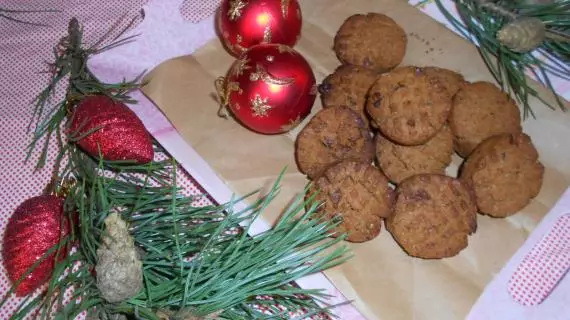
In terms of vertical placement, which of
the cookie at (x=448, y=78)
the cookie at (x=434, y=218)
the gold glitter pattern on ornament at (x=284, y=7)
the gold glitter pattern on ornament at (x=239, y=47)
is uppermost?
the gold glitter pattern on ornament at (x=284, y=7)

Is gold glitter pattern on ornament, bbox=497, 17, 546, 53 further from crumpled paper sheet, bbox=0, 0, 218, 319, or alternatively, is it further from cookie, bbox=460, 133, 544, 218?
crumpled paper sheet, bbox=0, 0, 218, 319

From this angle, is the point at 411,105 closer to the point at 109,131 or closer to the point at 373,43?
the point at 373,43

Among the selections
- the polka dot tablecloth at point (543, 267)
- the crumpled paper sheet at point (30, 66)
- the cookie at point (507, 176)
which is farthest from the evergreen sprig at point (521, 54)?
the crumpled paper sheet at point (30, 66)

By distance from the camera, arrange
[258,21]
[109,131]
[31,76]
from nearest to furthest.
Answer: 1. [109,131]
2. [258,21]
3. [31,76]

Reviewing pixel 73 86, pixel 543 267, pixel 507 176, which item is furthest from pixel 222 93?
pixel 543 267

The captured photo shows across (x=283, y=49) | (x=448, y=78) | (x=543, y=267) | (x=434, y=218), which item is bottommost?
(x=543, y=267)

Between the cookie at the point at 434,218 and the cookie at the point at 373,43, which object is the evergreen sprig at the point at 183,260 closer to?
the cookie at the point at 434,218

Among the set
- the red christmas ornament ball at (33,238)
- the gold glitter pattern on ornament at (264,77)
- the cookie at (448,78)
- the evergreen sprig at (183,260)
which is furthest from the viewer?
the cookie at (448,78)
